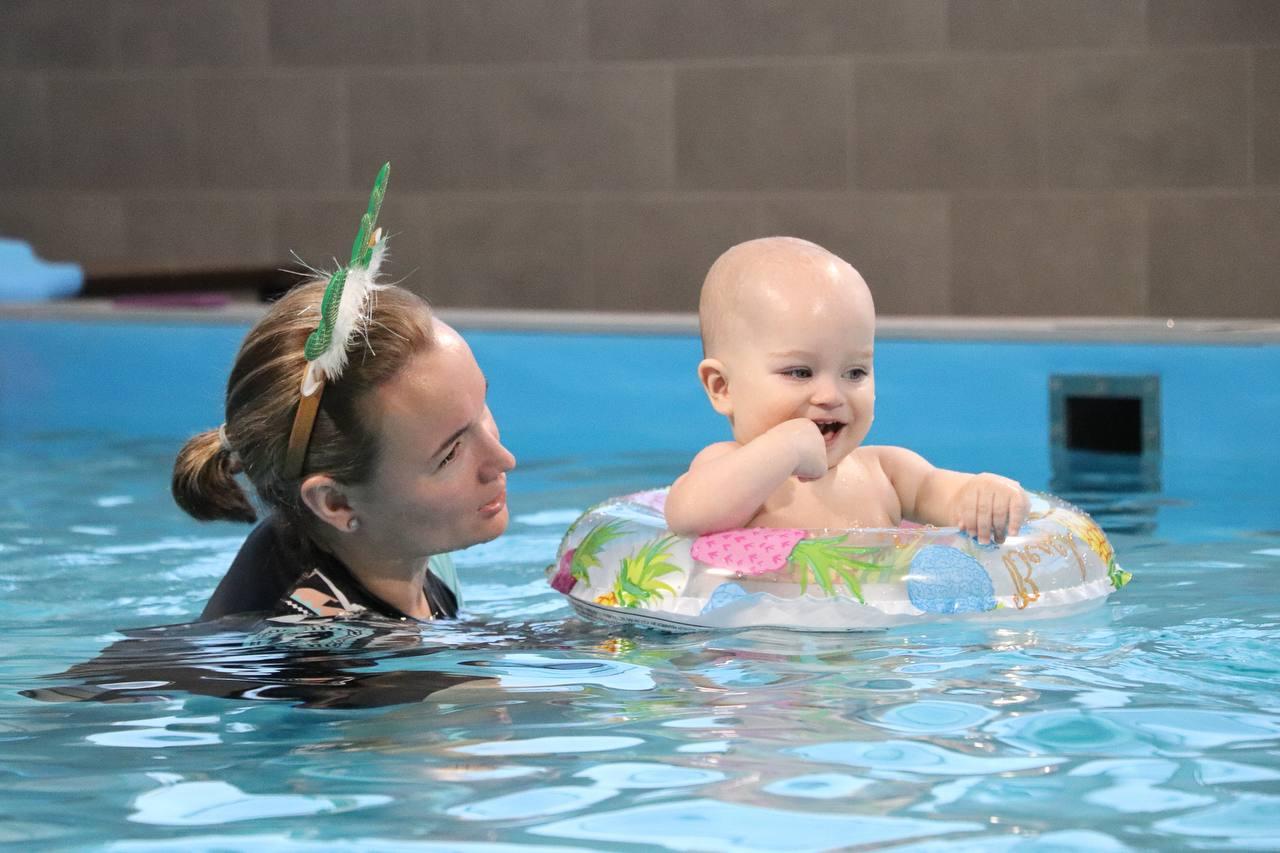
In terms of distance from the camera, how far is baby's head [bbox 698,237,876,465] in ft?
10.1

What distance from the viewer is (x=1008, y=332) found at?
5555 millimetres

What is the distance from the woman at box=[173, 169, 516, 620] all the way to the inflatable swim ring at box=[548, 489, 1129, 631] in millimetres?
321

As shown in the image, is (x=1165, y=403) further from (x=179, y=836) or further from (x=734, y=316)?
(x=179, y=836)

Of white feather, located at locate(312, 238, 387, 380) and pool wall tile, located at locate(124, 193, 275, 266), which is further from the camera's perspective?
pool wall tile, located at locate(124, 193, 275, 266)

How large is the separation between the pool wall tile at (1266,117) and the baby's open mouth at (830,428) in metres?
4.69

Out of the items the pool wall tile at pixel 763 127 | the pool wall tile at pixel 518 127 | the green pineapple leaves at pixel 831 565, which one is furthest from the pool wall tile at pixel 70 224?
the green pineapple leaves at pixel 831 565

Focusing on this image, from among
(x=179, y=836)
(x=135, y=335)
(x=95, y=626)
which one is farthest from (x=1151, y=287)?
→ (x=179, y=836)

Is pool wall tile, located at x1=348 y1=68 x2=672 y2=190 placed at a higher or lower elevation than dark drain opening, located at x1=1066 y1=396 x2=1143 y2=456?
higher

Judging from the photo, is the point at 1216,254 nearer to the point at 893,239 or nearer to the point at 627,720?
the point at 893,239

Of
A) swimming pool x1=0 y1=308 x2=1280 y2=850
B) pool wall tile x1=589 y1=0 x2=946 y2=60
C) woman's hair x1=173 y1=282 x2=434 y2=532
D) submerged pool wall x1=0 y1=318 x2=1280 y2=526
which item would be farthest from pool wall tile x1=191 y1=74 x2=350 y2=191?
woman's hair x1=173 y1=282 x2=434 y2=532

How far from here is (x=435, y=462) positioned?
9.37ft

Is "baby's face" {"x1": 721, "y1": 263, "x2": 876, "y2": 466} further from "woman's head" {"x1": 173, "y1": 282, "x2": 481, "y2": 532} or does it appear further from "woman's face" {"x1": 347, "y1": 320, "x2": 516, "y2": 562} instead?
"woman's head" {"x1": 173, "y1": 282, "x2": 481, "y2": 532}

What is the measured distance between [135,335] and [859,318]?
424 centimetres

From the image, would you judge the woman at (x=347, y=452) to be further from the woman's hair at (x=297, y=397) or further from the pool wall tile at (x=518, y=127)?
the pool wall tile at (x=518, y=127)
